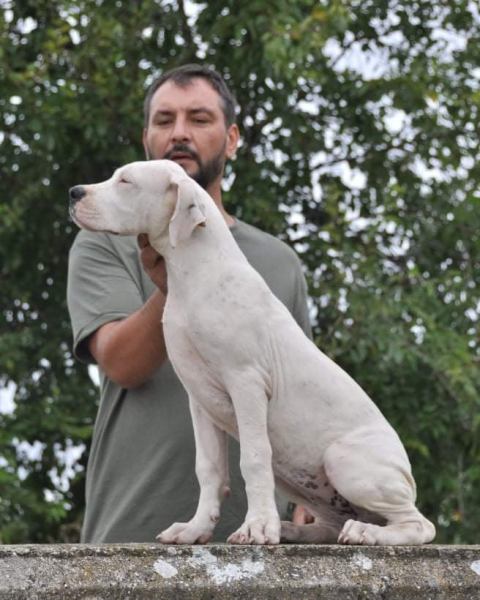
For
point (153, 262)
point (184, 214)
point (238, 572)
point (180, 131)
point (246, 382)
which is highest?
point (180, 131)

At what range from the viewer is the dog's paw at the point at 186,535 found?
3.26 m

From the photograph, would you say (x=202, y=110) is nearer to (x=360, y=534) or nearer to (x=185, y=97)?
(x=185, y=97)

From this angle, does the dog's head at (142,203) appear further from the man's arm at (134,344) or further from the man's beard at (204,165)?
the man's beard at (204,165)

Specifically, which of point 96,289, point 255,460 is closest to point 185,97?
point 96,289

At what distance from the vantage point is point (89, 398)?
347 inches

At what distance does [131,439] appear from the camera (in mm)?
4262

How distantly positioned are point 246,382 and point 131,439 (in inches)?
40.1

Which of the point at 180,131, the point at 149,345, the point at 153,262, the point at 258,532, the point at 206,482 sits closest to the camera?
the point at 258,532

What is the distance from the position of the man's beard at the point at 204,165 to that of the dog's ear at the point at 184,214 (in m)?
1.01

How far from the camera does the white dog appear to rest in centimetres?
336

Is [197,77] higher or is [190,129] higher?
[197,77]

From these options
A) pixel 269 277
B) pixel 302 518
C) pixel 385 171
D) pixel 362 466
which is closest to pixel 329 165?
pixel 385 171

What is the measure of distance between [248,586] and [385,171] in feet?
20.5

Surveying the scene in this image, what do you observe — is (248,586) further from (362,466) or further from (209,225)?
(209,225)
